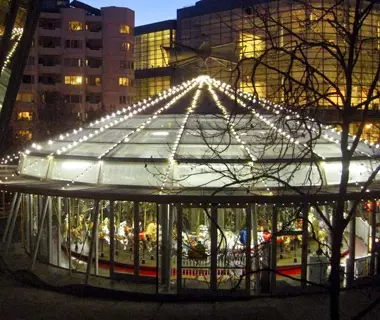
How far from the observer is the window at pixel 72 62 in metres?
62.7

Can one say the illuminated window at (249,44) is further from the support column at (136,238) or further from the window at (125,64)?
the window at (125,64)

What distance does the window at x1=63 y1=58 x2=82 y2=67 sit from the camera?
6272 cm

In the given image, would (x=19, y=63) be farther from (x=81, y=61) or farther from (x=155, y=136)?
(x=81, y=61)

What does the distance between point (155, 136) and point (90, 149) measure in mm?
1996

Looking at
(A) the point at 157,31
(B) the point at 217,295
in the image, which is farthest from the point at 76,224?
(A) the point at 157,31

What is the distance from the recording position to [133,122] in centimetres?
1862

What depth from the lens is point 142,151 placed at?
16.0 meters

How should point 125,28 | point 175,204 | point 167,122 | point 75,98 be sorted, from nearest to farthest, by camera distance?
point 175,204
point 167,122
point 75,98
point 125,28

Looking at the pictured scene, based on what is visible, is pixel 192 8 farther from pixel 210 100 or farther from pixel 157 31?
pixel 210 100

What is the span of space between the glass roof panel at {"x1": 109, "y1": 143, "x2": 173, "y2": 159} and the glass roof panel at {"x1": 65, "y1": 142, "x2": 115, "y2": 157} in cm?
45

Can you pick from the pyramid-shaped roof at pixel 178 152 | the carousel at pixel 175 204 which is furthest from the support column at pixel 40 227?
the pyramid-shaped roof at pixel 178 152

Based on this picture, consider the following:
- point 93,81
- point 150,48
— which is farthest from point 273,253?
point 150,48

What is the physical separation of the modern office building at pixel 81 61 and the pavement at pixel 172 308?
4539 cm

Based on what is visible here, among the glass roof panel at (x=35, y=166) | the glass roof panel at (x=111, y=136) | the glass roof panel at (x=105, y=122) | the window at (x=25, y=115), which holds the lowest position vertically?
the window at (x=25, y=115)
